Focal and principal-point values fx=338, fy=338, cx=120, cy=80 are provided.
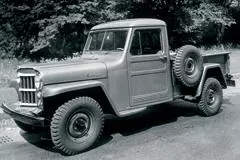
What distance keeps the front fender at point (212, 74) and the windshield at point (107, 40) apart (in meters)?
1.93

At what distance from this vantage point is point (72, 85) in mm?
5164

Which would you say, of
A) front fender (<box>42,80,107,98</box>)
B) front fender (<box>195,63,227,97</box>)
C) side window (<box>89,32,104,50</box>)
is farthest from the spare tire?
front fender (<box>42,80,107,98</box>)

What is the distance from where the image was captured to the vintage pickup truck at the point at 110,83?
5148 millimetres

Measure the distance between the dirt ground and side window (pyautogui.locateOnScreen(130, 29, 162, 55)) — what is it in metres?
1.48

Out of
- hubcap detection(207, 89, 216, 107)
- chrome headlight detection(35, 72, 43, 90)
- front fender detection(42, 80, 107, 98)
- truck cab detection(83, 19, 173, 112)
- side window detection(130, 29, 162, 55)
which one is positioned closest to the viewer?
front fender detection(42, 80, 107, 98)

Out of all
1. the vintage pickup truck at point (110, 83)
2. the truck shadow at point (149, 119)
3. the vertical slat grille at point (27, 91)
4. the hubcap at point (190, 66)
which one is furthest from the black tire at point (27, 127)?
the hubcap at point (190, 66)

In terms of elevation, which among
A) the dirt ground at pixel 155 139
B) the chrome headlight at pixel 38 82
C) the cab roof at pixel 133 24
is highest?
the cab roof at pixel 133 24

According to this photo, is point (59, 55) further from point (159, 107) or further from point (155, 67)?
point (155, 67)

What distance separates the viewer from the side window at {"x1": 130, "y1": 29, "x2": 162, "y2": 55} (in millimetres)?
6129

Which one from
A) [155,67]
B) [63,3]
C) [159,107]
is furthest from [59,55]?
[155,67]

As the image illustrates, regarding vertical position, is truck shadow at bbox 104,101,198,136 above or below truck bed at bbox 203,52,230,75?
below

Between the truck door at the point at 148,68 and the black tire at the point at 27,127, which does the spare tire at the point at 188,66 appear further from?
the black tire at the point at 27,127

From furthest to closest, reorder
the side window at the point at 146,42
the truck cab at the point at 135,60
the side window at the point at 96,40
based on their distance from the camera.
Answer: the side window at the point at 96,40, the side window at the point at 146,42, the truck cab at the point at 135,60

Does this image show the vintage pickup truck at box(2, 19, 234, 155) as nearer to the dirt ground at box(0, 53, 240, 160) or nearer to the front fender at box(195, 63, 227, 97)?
the front fender at box(195, 63, 227, 97)
